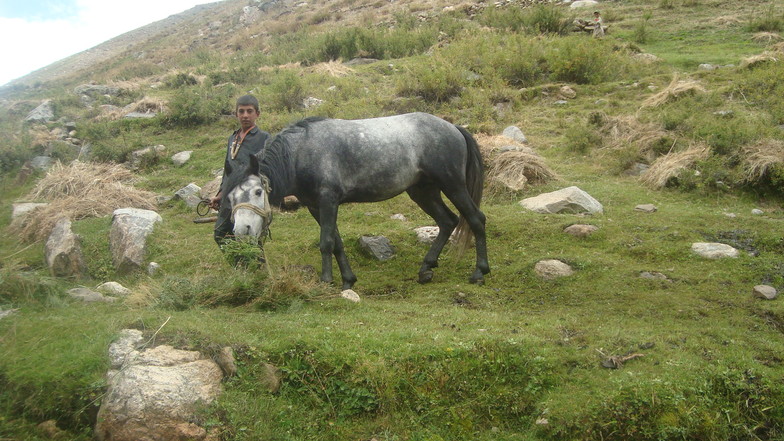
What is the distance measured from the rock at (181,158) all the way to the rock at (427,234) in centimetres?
633

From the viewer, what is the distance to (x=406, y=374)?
13.1 feet

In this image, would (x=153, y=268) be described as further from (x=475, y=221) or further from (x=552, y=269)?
(x=552, y=269)

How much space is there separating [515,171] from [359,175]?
3.80m

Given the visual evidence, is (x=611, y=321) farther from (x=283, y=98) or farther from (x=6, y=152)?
(x=6, y=152)

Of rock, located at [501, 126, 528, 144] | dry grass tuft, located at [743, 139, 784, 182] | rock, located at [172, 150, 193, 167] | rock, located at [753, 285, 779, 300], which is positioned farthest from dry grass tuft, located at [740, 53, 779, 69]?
rock, located at [172, 150, 193, 167]

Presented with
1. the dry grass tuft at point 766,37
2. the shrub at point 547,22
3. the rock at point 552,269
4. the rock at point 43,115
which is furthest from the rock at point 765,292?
the rock at point 43,115

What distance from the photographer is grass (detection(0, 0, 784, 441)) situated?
143 inches

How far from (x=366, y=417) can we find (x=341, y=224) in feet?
15.7

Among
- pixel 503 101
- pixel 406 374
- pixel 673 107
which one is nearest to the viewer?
pixel 406 374

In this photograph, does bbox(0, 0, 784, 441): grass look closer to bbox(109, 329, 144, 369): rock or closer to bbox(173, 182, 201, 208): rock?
bbox(109, 329, 144, 369): rock

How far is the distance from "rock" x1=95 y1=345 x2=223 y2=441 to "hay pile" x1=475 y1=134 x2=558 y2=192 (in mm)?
6207

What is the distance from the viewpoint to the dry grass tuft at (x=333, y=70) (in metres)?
15.4

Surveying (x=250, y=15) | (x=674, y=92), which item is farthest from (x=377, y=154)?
(x=250, y=15)

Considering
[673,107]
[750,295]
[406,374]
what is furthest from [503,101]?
[406,374]
